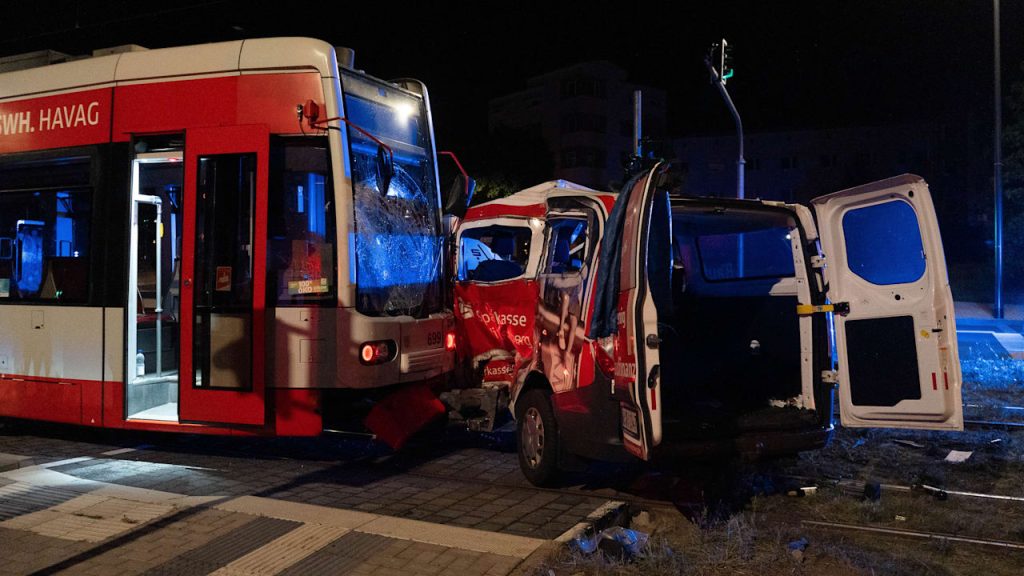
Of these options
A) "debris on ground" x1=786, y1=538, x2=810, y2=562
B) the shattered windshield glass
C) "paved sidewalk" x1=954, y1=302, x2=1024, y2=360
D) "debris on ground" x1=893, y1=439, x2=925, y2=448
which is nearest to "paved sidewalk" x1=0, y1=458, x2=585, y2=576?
"debris on ground" x1=786, y1=538, x2=810, y2=562

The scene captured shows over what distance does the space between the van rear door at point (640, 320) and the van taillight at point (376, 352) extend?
2.41 m

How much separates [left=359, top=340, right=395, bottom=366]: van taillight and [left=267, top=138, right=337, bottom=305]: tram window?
551 mm

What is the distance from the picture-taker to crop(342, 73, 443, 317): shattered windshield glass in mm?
Result: 6984

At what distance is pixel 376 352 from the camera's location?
22.6 ft

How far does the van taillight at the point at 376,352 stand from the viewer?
6.79 m

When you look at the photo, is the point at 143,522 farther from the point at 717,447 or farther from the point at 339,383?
the point at 717,447

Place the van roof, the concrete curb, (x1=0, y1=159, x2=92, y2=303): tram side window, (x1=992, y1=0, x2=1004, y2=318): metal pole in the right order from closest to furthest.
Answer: the concrete curb → (x1=0, y1=159, x2=92, y2=303): tram side window → the van roof → (x1=992, y1=0, x2=1004, y2=318): metal pole

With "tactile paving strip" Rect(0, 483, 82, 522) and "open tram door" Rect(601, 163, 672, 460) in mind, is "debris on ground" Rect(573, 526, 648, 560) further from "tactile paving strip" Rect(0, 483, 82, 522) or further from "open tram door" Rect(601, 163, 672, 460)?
"tactile paving strip" Rect(0, 483, 82, 522)

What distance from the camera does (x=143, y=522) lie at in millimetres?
5559

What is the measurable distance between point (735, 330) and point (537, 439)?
195 centimetres

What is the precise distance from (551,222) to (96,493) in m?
4.36

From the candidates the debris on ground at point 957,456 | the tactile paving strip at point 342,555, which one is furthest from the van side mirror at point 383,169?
the debris on ground at point 957,456

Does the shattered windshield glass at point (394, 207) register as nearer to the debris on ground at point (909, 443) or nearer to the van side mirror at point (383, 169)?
the van side mirror at point (383, 169)

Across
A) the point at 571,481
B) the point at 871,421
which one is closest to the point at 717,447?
the point at 871,421
